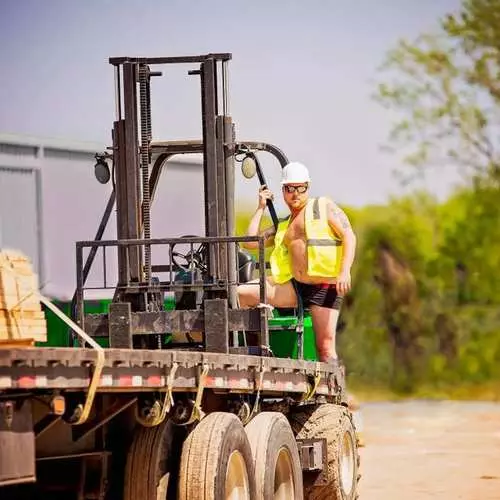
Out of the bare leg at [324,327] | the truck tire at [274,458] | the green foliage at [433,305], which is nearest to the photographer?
the truck tire at [274,458]

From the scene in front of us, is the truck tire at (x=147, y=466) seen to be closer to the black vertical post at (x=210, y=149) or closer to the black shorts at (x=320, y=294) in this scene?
the black vertical post at (x=210, y=149)

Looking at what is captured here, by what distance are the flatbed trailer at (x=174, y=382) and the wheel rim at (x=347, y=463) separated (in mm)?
21

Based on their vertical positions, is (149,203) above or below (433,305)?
above

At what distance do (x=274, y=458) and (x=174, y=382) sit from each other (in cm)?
200

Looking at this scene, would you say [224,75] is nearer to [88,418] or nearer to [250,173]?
[250,173]

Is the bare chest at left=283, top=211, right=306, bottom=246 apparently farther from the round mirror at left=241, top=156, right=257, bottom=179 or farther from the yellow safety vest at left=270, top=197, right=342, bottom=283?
the round mirror at left=241, top=156, right=257, bottom=179

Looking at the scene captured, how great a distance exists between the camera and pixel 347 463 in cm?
1447

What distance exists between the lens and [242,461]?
1113cm

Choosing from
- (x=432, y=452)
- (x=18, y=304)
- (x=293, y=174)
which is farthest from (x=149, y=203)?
(x=432, y=452)

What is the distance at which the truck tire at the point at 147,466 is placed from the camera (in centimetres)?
1039

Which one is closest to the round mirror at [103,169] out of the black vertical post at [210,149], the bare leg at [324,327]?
the black vertical post at [210,149]

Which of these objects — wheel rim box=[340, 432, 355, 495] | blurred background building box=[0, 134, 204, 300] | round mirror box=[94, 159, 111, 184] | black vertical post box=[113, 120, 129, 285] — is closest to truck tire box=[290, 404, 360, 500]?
wheel rim box=[340, 432, 355, 495]

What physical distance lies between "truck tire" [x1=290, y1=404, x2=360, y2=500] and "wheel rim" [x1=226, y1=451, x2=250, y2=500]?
2.49 metres

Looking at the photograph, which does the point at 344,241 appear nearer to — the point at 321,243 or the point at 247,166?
the point at 321,243
